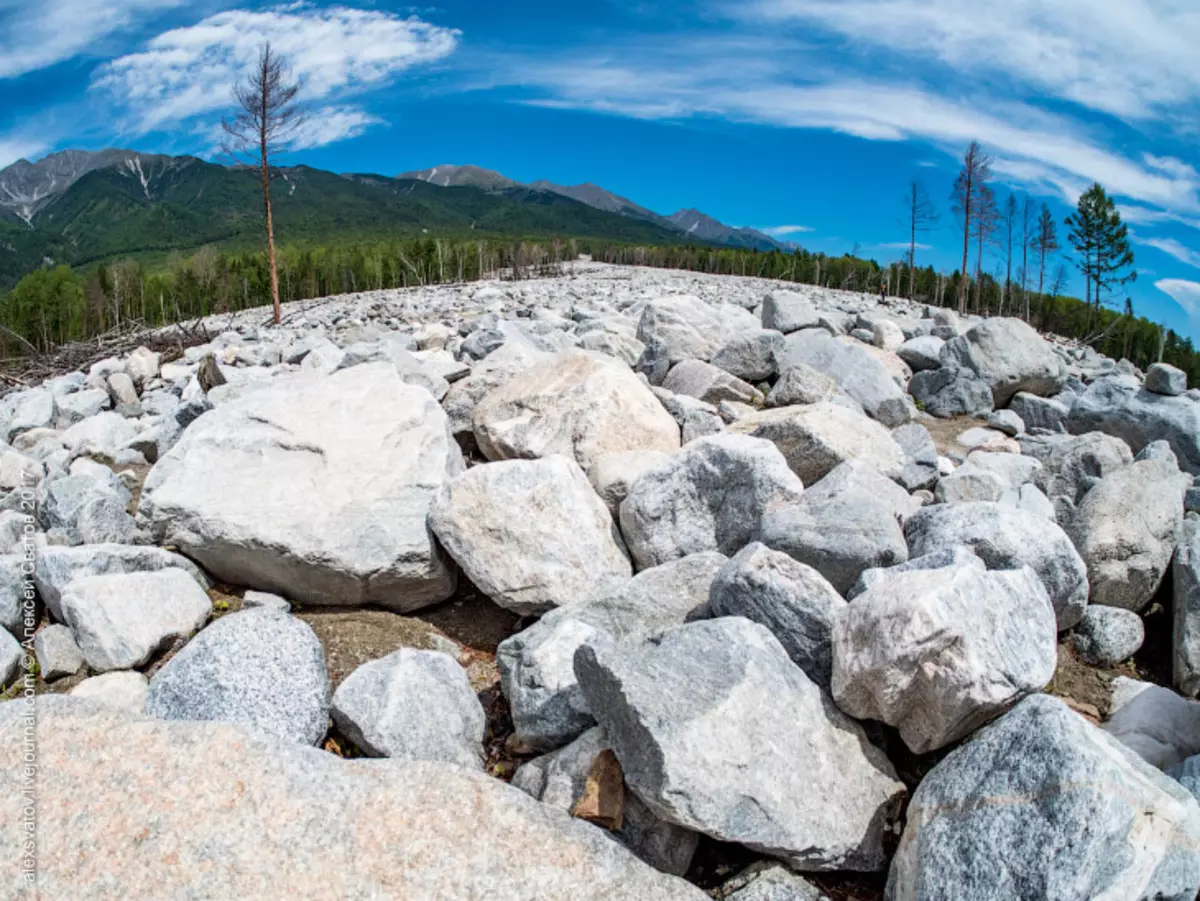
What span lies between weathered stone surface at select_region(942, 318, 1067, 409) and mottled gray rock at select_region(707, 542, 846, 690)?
32.7 feet

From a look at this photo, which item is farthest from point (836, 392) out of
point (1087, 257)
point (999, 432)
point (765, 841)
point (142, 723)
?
point (1087, 257)

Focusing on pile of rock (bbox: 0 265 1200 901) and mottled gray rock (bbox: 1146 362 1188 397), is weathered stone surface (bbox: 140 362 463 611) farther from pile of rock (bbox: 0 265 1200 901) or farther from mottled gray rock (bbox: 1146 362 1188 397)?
mottled gray rock (bbox: 1146 362 1188 397)

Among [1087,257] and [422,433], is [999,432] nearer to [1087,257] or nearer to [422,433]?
[422,433]

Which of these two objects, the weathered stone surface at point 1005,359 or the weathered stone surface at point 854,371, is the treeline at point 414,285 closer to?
the weathered stone surface at point 1005,359

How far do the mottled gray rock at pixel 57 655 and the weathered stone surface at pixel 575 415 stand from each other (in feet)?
13.4

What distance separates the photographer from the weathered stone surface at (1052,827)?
11.8ft

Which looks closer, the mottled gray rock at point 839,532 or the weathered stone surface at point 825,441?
the mottled gray rock at point 839,532

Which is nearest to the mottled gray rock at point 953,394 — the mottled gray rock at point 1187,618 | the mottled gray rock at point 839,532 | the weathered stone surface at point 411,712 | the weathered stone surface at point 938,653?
the mottled gray rock at point 1187,618

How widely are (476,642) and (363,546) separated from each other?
1.22 metres

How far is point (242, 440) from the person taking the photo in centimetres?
780

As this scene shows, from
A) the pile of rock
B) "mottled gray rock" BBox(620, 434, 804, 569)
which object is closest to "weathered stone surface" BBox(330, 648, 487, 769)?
the pile of rock

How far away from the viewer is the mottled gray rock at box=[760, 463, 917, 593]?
582 centimetres

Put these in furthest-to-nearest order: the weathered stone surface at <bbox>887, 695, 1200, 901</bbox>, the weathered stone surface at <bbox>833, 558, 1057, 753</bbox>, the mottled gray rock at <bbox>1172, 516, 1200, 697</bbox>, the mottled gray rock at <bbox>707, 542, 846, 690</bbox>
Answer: the mottled gray rock at <bbox>1172, 516, 1200, 697</bbox> < the mottled gray rock at <bbox>707, 542, 846, 690</bbox> < the weathered stone surface at <bbox>833, 558, 1057, 753</bbox> < the weathered stone surface at <bbox>887, 695, 1200, 901</bbox>

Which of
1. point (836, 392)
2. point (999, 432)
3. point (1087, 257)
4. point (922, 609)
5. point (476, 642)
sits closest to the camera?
point (922, 609)
